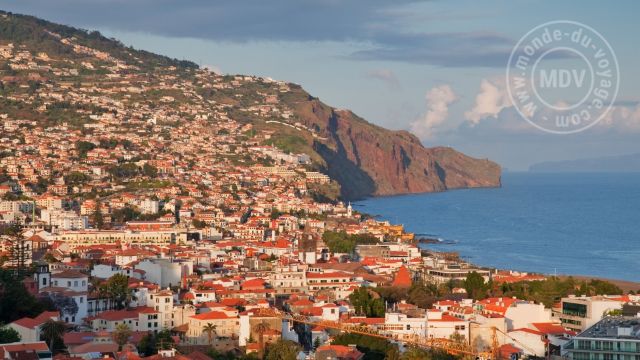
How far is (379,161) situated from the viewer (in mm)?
142875

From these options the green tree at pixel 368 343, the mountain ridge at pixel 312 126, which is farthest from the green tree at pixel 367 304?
the mountain ridge at pixel 312 126

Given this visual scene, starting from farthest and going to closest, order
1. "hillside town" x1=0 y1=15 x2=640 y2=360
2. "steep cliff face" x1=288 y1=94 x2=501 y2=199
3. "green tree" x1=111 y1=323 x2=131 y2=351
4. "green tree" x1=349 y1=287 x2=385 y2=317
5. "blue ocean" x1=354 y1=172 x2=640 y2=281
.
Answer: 1. "steep cliff face" x1=288 y1=94 x2=501 y2=199
2. "blue ocean" x1=354 y1=172 x2=640 y2=281
3. "green tree" x1=349 y1=287 x2=385 y2=317
4. "hillside town" x1=0 y1=15 x2=640 y2=360
5. "green tree" x1=111 y1=323 x2=131 y2=351

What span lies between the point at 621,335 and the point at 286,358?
20.7ft

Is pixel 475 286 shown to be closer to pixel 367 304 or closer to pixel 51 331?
pixel 367 304

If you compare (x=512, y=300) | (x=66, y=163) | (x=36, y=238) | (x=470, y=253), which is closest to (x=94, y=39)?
(x=66, y=163)

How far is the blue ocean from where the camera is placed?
202ft

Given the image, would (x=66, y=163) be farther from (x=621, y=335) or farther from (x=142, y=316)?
(x=621, y=335)

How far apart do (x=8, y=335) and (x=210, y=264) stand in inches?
810

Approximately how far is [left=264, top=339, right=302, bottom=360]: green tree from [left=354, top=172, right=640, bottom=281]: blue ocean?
28.1 m

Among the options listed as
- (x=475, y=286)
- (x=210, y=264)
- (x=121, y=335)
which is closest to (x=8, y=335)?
(x=121, y=335)

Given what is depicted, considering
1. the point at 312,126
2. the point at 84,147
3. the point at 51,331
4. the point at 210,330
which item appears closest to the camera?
the point at 51,331

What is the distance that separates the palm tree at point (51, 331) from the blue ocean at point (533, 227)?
101 ft

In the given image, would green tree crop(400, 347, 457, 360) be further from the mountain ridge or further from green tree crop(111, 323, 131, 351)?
the mountain ridge

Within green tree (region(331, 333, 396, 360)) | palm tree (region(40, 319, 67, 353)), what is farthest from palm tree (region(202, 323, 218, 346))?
palm tree (region(40, 319, 67, 353))
